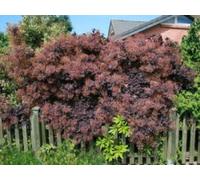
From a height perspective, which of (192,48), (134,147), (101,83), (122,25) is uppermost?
(122,25)

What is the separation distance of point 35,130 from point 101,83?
4.98ft

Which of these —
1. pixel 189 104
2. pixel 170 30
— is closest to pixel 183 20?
pixel 170 30

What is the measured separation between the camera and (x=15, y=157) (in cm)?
662

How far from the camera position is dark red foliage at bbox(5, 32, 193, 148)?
6.29 m

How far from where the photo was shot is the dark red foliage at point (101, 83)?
6.29 m

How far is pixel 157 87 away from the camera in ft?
20.9

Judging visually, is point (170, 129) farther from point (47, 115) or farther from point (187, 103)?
point (47, 115)

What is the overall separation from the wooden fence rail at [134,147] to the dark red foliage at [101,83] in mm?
186

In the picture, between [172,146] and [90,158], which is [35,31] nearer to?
[90,158]

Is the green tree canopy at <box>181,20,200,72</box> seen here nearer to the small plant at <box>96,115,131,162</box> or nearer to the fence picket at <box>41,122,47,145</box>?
the small plant at <box>96,115,131,162</box>

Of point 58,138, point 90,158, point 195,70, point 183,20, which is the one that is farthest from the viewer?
point 183,20

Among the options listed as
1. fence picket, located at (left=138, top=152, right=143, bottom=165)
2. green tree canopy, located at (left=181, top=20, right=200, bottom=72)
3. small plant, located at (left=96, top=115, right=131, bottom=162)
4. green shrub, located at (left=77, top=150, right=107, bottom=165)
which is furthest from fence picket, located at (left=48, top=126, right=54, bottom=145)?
green tree canopy, located at (left=181, top=20, right=200, bottom=72)

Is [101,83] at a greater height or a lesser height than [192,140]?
greater

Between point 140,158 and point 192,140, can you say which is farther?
point 140,158
